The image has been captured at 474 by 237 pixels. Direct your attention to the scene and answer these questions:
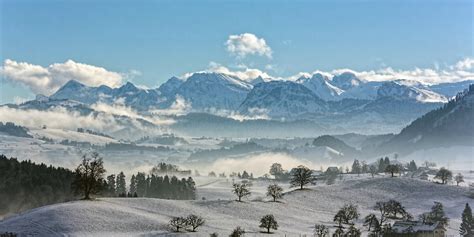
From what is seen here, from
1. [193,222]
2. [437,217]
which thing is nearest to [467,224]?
[437,217]

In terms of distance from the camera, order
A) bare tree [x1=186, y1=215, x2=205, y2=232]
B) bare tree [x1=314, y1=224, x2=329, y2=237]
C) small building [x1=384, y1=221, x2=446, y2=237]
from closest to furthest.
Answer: bare tree [x1=314, y1=224, x2=329, y2=237], bare tree [x1=186, y1=215, x2=205, y2=232], small building [x1=384, y1=221, x2=446, y2=237]

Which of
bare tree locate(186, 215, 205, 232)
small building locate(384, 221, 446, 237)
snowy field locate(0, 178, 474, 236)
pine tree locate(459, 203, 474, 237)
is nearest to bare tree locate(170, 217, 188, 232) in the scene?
bare tree locate(186, 215, 205, 232)

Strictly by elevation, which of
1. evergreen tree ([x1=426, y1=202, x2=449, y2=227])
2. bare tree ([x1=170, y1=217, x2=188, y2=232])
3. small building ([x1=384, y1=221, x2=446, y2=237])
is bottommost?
bare tree ([x1=170, y1=217, x2=188, y2=232])

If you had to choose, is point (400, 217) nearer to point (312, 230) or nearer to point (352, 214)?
point (352, 214)

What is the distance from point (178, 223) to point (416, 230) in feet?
182

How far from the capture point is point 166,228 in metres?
130

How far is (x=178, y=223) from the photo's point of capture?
131 metres

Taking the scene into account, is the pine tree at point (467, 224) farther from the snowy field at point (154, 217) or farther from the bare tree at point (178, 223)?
the bare tree at point (178, 223)

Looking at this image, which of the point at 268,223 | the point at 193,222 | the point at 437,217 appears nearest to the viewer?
the point at 193,222

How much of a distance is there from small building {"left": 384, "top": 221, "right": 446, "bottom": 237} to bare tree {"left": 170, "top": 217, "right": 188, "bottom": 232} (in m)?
47.9

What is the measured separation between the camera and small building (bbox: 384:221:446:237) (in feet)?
463

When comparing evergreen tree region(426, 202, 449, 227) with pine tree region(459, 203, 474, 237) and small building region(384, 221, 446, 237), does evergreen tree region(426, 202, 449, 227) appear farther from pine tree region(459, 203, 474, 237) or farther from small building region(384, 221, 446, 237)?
small building region(384, 221, 446, 237)

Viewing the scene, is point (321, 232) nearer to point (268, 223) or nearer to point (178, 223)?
point (268, 223)

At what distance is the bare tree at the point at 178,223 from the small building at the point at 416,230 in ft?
157
